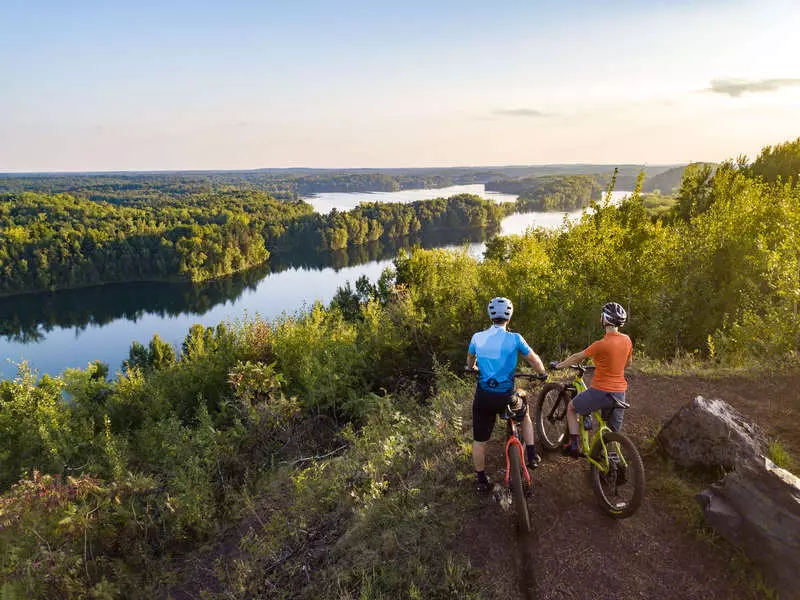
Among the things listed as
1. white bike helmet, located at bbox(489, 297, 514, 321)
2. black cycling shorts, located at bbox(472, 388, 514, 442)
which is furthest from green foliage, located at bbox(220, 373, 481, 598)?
white bike helmet, located at bbox(489, 297, 514, 321)

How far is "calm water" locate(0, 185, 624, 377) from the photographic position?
2352 inches

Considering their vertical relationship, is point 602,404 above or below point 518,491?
above

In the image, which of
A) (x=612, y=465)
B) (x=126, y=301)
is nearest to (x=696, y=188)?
(x=612, y=465)

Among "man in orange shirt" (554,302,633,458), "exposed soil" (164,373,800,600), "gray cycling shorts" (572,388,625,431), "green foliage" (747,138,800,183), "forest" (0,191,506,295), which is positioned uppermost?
"green foliage" (747,138,800,183)

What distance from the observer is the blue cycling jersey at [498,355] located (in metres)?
5.09

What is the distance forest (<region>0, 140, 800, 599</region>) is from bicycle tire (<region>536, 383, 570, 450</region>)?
133 centimetres

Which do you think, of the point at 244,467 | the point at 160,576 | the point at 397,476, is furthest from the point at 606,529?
the point at 244,467

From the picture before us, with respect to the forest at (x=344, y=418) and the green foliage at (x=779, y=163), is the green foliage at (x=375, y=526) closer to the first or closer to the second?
the forest at (x=344, y=418)

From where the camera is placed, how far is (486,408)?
5.31m

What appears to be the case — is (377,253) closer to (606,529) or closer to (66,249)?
(66,249)

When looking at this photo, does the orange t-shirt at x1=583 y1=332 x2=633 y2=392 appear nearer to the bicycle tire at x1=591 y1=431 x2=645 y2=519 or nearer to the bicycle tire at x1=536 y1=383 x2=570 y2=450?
the bicycle tire at x1=591 y1=431 x2=645 y2=519

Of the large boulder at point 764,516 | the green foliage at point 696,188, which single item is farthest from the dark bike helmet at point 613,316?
the green foliage at point 696,188

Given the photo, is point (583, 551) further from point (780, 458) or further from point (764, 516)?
point (780, 458)

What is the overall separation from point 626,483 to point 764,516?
1.31 m
